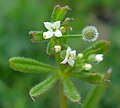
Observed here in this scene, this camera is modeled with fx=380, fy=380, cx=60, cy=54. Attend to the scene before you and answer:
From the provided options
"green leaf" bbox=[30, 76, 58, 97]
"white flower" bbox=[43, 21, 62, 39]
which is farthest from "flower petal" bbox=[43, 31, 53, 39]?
"green leaf" bbox=[30, 76, 58, 97]

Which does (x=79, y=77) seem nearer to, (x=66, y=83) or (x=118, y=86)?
(x=66, y=83)

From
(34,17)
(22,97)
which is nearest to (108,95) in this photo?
(22,97)

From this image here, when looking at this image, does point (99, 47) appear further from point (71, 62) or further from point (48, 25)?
point (48, 25)

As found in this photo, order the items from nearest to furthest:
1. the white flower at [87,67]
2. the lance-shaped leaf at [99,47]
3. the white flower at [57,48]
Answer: the white flower at [57,48], the white flower at [87,67], the lance-shaped leaf at [99,47]

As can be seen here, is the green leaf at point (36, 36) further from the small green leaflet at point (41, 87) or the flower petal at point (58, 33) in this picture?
the small green leaflet at point (41, 87)

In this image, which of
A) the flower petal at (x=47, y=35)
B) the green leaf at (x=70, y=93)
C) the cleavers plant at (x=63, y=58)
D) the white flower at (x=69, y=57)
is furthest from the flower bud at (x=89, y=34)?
the green leaf at (x=70, y=93)

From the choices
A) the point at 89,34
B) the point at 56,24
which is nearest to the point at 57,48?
the point at 56,24

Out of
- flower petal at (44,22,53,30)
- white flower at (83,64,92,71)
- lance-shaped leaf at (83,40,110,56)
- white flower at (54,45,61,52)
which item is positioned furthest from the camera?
lance-shaped leaf at (83,40,110,56)

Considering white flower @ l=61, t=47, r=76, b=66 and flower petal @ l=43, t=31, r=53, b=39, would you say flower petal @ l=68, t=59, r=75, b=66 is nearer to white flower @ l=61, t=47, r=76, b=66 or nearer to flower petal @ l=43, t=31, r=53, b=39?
white flower @ l=61, t=47, r=76, b=66

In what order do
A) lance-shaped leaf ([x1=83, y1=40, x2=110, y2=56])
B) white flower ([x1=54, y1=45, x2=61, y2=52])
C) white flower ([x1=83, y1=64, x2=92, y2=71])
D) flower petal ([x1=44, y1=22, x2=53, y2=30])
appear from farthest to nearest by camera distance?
lance-shaped leaf ([x1=83, y1=40, x2=110, y2=56]) < white flower ([x1=83, y1=64, x2=92, y2=71]) < flower petal ([x1=44, y1=22, x2=53, y2=30]) < white flower ([x1=54, y1=45, x2=61, y2=52])
